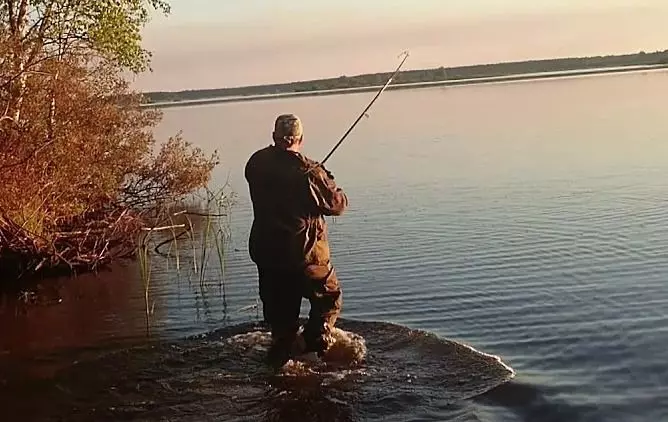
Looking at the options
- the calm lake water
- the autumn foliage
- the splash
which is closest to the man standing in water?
the splash

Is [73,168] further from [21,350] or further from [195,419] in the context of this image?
[195,419]

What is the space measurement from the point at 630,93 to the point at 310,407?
140 ft

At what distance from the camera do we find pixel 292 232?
24.9 ft

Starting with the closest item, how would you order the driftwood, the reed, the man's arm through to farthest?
the man's arm < the reed < the driftwood

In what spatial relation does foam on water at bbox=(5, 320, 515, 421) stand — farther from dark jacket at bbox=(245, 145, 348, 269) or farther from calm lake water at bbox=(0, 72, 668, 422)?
dark jacket at bbox=(245, 145, 348, 269)

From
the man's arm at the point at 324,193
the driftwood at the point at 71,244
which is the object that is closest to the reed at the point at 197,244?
the driftwood at the point at 71,244

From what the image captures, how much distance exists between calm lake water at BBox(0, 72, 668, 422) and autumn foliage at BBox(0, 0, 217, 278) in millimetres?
781

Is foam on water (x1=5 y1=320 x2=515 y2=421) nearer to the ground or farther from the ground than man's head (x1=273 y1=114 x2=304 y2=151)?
nearer to the ground

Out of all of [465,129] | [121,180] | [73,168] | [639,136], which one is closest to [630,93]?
[465,129]

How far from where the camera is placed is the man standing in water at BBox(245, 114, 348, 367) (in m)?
7.51

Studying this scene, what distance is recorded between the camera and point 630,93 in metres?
46.1

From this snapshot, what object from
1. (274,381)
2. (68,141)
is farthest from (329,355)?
(68,141)

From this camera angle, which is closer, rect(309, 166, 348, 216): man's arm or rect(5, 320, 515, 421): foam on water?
rect(5, 320, 515, 421): foam on water

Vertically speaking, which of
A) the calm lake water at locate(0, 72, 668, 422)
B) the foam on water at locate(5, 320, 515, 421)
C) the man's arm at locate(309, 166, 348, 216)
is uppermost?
the man's arm at locate(309, 166, 348, 216)
